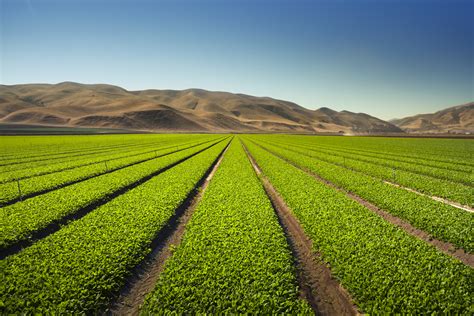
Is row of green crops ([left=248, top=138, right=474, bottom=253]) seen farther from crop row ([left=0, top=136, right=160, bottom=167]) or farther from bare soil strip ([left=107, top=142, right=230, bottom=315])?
crop row ([left=0, top=136, right=160, bottom=167])

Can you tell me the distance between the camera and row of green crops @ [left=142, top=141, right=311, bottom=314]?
564 cm

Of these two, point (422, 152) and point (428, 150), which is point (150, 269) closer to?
point (422, 152)

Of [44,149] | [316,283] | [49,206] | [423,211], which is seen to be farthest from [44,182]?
[44,149]

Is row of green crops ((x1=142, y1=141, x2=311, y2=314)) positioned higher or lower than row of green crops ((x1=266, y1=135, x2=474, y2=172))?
lower

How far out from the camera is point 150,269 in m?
7.94

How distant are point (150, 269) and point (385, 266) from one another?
7.56 meters

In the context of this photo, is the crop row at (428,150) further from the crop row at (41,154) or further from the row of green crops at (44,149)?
the row of green crops at (44,149)

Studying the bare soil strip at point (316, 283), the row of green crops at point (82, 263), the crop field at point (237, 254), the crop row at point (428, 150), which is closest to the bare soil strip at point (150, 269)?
the crop field at point (237, 254)

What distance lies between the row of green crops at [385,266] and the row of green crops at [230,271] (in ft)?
5.22

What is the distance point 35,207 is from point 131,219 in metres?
6.03

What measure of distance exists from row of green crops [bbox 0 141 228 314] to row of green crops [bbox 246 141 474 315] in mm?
6688

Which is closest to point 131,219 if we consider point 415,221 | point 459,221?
point 415,221

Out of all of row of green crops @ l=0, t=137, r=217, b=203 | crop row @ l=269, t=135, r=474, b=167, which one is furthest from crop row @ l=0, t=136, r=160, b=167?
crop row @ l=269, t=135, r=474, b=167

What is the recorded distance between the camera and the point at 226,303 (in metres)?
5.62
